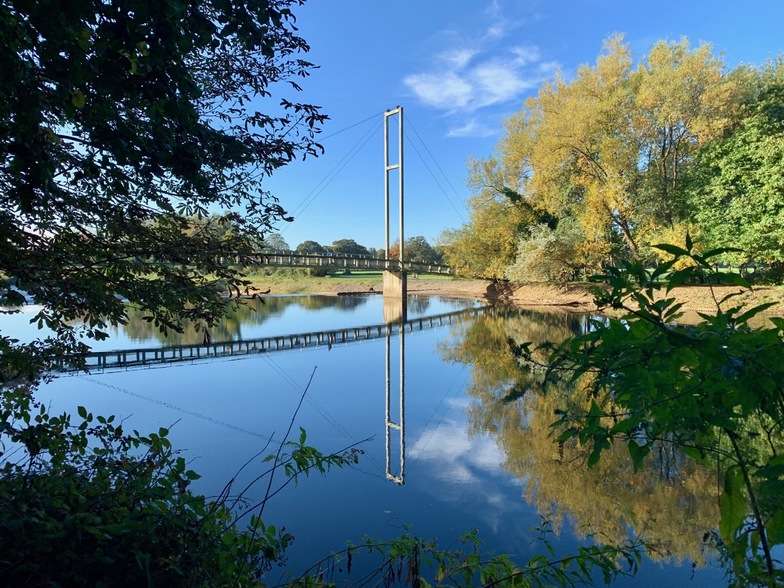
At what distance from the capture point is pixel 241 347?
492 inches

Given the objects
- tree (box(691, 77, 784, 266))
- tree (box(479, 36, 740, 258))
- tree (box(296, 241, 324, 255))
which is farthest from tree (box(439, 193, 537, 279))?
tree (box(296, 241, 324, 255))

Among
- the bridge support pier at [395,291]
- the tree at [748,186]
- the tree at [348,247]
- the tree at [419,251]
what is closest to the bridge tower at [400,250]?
the bridge support pier at [395,291]

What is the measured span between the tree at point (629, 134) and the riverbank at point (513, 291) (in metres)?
2.64

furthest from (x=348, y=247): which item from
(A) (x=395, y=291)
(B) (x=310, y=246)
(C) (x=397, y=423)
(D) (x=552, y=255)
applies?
(C) (x=397, y=423)

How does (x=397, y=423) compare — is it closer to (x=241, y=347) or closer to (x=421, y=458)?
(x=421, y=458)

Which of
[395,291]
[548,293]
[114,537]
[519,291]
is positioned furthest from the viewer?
[395,291]

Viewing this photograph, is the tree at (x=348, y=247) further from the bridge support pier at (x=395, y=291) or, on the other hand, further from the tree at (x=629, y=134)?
the tree at (x=629, y=134)

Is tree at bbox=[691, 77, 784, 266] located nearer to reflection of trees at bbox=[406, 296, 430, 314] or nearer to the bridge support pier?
reflection of trees at bbox=[406, 296, 430, 314]

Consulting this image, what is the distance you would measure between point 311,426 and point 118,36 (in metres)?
4.95

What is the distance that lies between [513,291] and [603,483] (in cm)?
2193

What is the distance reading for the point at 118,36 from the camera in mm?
1279

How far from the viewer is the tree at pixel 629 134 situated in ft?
52.6

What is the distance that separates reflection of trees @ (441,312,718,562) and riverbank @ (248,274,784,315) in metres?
2.19

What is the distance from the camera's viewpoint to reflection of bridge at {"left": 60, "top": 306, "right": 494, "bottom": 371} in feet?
33.0
